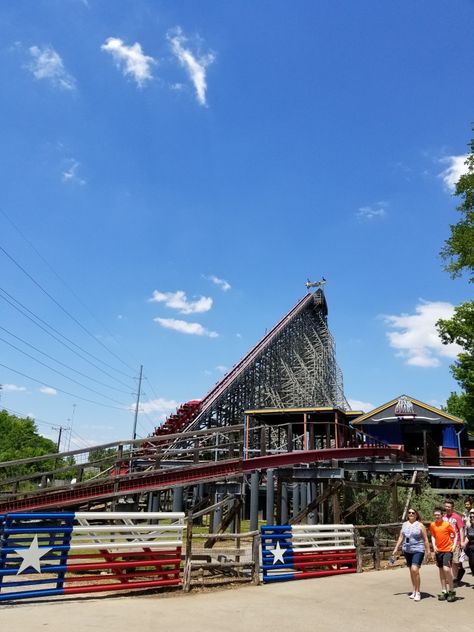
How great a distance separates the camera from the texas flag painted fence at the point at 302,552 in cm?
983

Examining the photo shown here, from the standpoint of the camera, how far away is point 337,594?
8773 mm

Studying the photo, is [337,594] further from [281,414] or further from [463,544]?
[281,414]

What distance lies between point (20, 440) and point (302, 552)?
75.8 metres

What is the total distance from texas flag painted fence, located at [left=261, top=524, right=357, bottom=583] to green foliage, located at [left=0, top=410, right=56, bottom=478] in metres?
62.1

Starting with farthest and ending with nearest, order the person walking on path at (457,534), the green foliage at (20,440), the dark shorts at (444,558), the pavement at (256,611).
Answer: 1. the green foliage at (20,440)
2. the person walking on path at (457,534)
3. the dark shorts at (444,558)
4. the pavement at (256,611)

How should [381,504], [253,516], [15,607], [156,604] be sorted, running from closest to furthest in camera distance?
1. [15,607]
2. [156,604]
3. [253,516]
4. [381,504]

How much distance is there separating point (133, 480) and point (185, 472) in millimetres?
1385

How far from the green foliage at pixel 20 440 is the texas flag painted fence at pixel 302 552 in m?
62.1

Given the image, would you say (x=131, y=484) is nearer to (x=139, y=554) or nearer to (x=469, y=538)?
(x=139, y=554)

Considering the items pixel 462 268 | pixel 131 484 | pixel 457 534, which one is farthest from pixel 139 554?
pixel 462 268

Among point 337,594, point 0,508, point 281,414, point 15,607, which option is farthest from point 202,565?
point 281,414

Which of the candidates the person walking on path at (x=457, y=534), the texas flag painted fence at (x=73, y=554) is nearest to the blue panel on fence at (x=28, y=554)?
the texas flag painted fence at (x=73, y=554)

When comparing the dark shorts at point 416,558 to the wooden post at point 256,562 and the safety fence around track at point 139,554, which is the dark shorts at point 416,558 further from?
the wooden post at point 256,562

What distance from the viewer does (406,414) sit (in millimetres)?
28297
